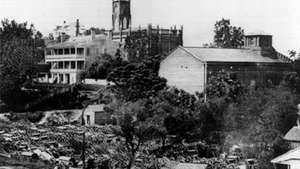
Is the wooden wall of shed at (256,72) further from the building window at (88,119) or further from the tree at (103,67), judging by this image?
the tree at (103,67)

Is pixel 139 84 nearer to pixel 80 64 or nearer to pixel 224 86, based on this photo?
pixel 224 86

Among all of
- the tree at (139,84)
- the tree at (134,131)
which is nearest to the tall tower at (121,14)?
the tree at (139,84)

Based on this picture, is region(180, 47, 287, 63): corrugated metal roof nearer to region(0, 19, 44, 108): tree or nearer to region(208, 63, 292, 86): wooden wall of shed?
region(208, 63, 292, 86): wooden wall of shed

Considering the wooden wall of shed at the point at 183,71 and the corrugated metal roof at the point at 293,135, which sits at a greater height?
the wooden wall of shed at the point at 183,71

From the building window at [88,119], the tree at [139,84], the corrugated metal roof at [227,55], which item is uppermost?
the corrugated metal roof at [227,55]

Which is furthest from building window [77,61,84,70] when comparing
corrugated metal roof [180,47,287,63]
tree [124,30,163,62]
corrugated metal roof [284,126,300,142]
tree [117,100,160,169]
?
corrugated metal roof [284,126,300,142]

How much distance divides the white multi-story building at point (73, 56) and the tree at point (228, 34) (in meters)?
18.0

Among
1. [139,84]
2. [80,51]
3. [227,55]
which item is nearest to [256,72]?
[227,55]

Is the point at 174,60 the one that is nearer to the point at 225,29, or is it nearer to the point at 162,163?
the point at 162,163

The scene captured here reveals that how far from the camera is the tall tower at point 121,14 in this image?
267 feet

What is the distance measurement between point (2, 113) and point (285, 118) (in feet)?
89.5

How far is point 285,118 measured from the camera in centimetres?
3875

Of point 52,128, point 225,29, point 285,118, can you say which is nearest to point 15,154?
point 52,128

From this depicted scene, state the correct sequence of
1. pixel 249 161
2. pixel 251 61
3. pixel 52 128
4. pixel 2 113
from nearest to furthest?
pixel 249 161
pixel 52 128
pixel 2 113
pixel 251 61
